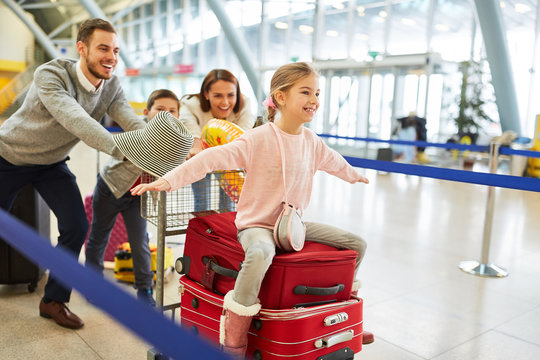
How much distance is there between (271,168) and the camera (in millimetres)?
2172

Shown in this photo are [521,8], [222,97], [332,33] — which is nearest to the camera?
[222,97]

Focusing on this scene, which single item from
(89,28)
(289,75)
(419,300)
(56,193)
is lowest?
(419,300)

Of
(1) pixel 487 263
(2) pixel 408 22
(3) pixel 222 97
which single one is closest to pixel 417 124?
Result: (2) pixel 408 22

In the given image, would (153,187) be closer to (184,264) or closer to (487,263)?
(184,264)

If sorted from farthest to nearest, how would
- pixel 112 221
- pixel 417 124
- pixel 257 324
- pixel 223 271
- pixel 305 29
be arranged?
pixel 305 29
pixel 417 124
pixel 112 221
pixel 223 271
pixel 257 324

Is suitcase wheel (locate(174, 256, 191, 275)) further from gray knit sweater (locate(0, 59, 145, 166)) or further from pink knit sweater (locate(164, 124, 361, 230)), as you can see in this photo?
gray knit sweater (locate(0, 59, 145, 166))

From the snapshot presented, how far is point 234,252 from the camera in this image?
2084 mm

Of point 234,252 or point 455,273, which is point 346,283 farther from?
point 455,273

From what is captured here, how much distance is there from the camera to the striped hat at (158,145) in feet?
7.52

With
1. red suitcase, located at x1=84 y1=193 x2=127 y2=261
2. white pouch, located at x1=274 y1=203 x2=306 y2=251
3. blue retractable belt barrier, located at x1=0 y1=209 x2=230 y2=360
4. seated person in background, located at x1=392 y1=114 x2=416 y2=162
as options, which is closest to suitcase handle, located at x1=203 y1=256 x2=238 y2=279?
white pouch, located at x1=274 y1=203 x2=306 y2=251

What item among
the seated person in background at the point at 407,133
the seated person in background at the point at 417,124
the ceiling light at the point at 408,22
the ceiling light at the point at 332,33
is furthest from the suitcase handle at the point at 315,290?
the ceiling light at the point at 332,33

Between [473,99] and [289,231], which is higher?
[473,99]

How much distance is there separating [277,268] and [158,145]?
84 centimetres

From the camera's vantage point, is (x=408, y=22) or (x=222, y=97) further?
(x=408, y=22)
